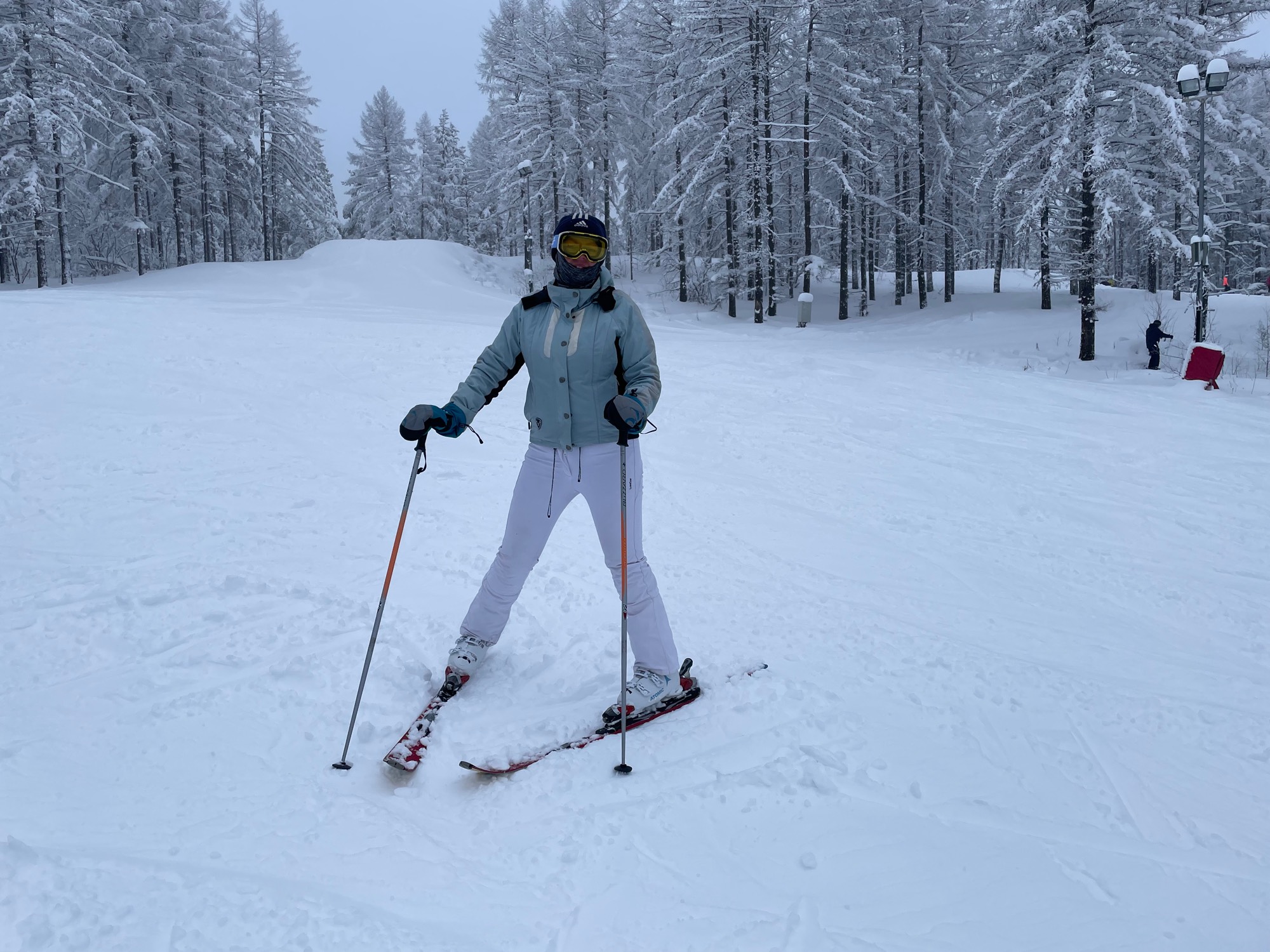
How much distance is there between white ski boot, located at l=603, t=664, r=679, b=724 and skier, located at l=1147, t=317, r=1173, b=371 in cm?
1542

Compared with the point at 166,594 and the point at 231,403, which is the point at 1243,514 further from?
the point at 231,403

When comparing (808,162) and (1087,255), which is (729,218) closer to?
(808,162)

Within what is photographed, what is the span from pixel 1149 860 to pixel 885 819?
3.26 ft

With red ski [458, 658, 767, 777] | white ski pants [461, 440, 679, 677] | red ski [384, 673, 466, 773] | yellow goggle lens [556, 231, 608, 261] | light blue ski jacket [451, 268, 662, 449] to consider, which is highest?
yellow goggle lens [556, 231, 608, 261]

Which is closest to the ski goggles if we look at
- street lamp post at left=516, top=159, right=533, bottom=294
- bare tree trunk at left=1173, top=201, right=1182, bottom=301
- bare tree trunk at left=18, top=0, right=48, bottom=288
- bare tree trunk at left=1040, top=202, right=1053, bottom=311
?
bare tree trunk at left=1040, top=202, right=1053, bottom=311

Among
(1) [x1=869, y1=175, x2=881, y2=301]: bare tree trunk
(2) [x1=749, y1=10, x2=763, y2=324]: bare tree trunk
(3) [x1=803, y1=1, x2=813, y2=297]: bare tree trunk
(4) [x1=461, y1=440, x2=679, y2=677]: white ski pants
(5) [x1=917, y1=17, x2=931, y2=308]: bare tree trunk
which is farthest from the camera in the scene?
(1) [x1=869, y1=175, x2=881, y2=301]: bare tree trunk

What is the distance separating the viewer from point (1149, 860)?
3059mm

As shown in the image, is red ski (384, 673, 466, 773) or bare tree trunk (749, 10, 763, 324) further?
bare tree trunk (749, 10, 763, 324)

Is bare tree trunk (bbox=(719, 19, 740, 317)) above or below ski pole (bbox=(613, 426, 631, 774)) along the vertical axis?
above

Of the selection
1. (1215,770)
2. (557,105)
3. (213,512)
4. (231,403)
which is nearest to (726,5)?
(557,105)

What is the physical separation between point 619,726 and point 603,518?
1042 mm

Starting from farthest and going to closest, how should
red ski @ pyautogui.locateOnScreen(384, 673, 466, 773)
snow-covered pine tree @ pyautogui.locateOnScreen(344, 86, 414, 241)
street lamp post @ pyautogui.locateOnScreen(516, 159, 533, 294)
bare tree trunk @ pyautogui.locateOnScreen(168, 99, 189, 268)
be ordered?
snow-covered pine tree @ pyautogui.locateOnScreen(344, 86, 414, 241)
street lamp post @ pyautogui.locateOnScreen(516, 159, 533, 294)
bare tree trunk @ pyautogui.locateOnScreen(168, 99, 189, 268)
red ski @ pyautogui.locateOnScreen(384, 673, 466, 773)

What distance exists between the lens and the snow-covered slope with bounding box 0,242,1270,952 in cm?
277

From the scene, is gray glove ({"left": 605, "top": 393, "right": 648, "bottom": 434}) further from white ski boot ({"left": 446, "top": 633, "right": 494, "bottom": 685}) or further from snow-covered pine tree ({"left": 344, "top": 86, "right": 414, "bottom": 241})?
snow-covered pine tree ({"left": 344, "top": 86, "right": 414, "bottom": 241})
